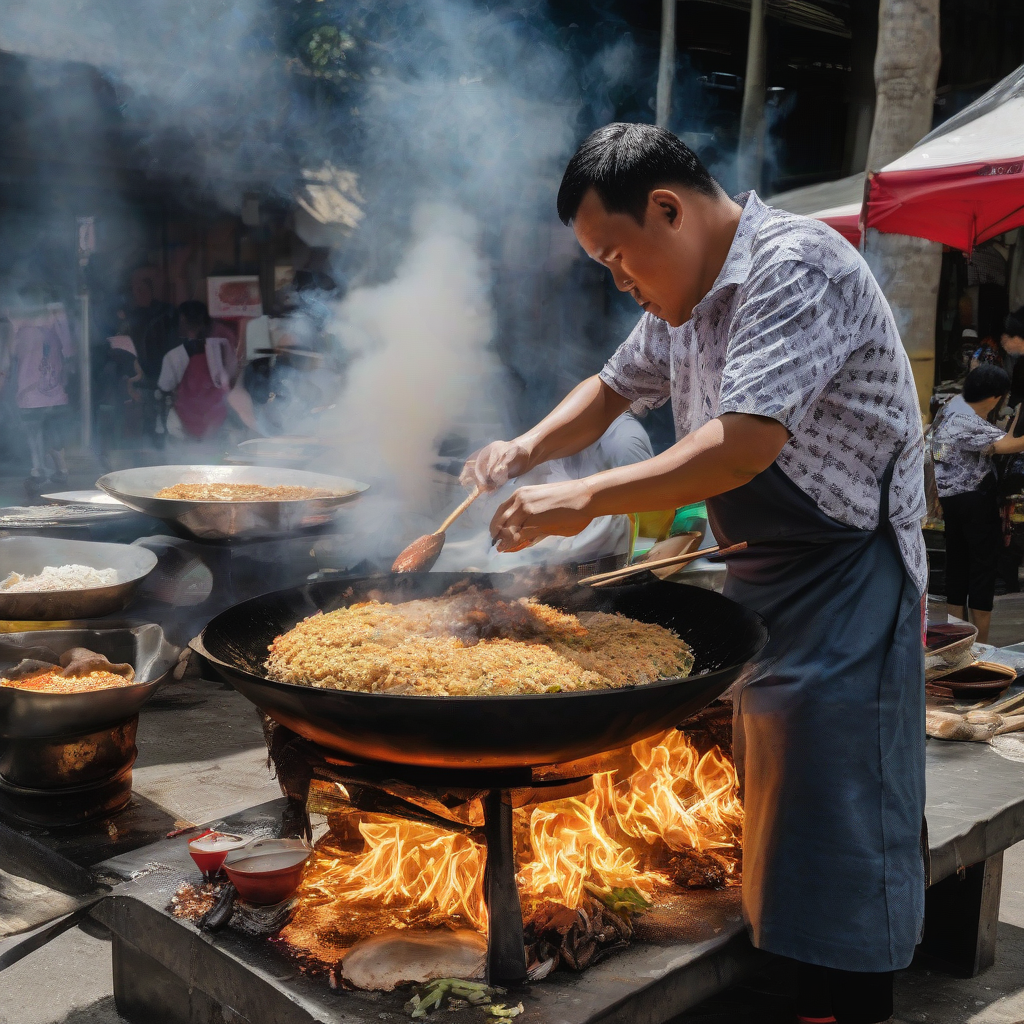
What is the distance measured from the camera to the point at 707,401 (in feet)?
8.07

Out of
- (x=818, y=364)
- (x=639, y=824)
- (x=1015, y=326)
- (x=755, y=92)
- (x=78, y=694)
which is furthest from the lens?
(x=755, y=92)

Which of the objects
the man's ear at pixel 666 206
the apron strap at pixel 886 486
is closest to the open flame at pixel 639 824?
the apron strap at pixel 886 486

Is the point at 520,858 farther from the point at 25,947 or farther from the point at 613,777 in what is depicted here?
the point at 25,947

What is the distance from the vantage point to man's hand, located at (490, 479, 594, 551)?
2.06m

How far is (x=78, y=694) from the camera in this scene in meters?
3.43

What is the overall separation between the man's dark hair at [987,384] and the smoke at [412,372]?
391cm

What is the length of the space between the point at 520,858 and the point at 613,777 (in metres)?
0.34

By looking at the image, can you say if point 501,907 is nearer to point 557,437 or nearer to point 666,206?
point 557,437

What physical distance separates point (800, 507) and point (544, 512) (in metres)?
0.62

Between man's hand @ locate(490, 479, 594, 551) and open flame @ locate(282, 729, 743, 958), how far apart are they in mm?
637

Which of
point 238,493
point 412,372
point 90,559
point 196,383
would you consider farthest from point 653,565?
point 196,383

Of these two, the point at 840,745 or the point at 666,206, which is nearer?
the point at 666,206

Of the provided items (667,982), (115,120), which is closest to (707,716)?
(667,982)

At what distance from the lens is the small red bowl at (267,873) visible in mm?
2398
